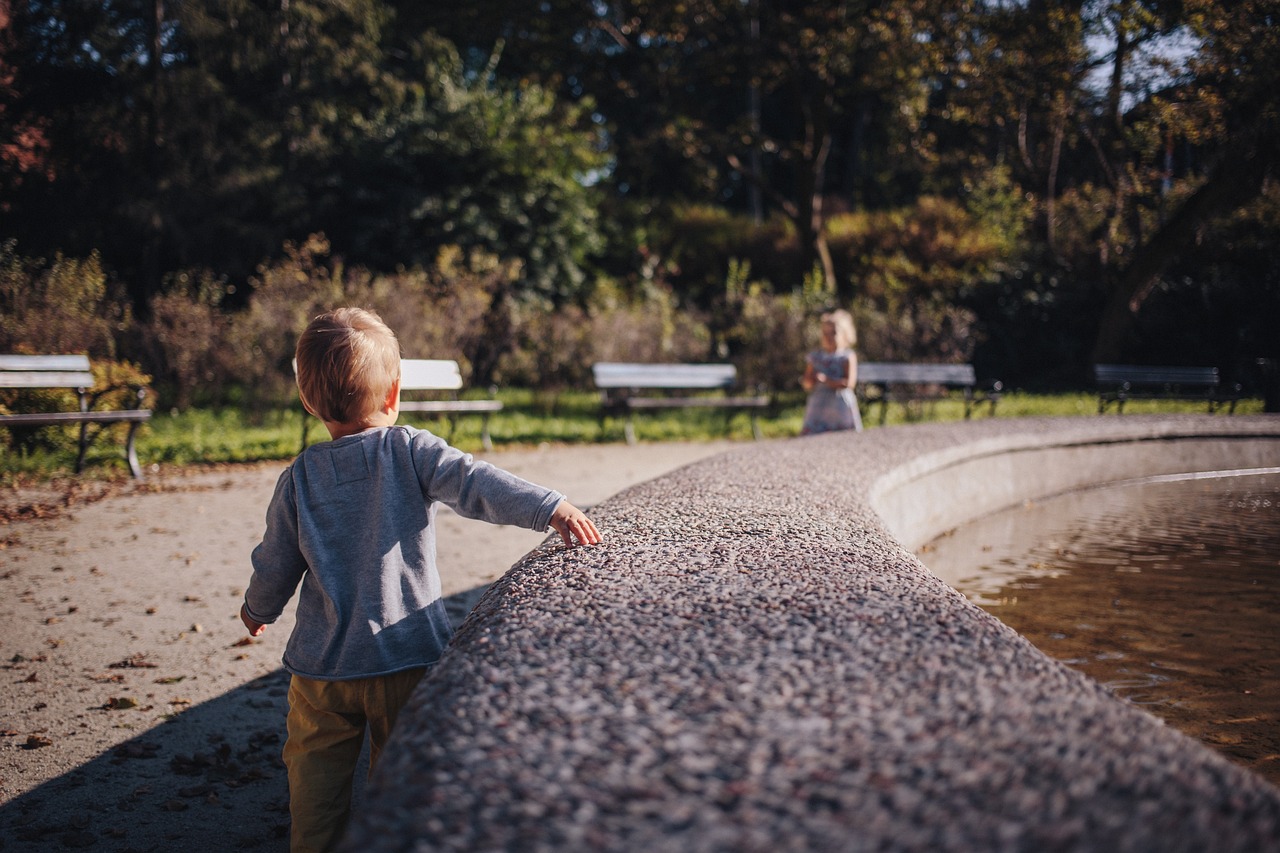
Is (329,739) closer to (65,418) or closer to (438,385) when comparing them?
(65,418)

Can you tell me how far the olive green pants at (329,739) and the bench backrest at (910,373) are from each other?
1056cm

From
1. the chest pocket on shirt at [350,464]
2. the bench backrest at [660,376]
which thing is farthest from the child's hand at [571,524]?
the bench backrest at [660,376]

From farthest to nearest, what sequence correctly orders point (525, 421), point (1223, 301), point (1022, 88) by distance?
point (1223, 301)
point (1022, 88)
point (525, 421)

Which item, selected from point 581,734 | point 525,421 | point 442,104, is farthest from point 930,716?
point 442,104

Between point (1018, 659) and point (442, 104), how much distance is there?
20.3 meters

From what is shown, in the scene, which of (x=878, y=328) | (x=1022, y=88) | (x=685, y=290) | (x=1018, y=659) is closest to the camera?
(x=1018, y=659)

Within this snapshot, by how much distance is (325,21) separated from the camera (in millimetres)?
21828

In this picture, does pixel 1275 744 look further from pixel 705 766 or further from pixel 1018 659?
pixel 705 766

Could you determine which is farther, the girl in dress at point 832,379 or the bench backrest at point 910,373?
the bench backrest at point 910,373

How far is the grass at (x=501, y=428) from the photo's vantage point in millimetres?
8719

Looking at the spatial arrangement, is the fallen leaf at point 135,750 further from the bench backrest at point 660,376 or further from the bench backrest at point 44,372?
the bench backrest at point 660,376

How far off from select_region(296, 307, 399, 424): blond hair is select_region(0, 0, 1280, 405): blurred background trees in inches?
423

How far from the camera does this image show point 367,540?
213cm

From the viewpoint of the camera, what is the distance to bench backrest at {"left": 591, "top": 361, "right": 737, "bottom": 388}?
11.4 metres
